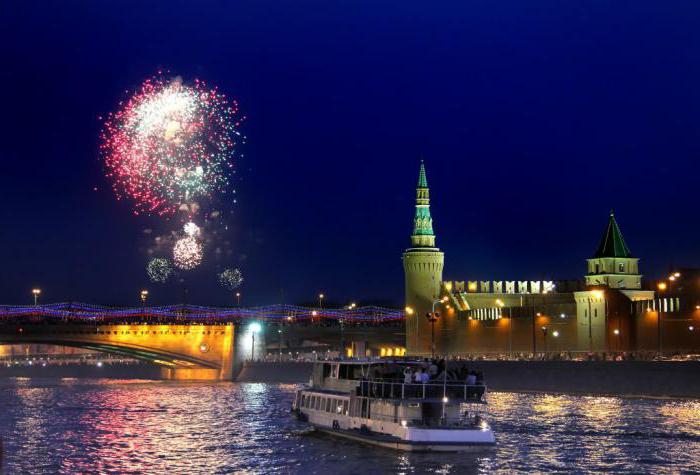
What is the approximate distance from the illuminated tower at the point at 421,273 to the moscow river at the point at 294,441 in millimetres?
58571

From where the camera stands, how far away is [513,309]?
13175cm

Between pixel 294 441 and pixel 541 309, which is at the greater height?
pixel 541 309

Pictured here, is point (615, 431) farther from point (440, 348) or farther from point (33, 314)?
point (33, 314)

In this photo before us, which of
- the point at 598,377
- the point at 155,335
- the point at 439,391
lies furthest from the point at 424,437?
the point at 155,335

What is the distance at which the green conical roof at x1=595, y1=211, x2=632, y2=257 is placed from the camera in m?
127

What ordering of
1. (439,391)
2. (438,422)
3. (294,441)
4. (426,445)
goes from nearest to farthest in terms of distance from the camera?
(426,445) < (439,391) < (438,422) < (294,441)

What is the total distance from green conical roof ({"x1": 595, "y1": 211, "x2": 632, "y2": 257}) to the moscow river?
42518mm

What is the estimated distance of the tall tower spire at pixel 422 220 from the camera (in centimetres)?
14962

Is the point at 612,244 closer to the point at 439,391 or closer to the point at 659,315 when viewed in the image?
the point at 659,315

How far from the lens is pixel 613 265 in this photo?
12688 cm

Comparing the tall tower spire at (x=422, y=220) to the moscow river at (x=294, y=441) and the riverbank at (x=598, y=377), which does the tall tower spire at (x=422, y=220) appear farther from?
the moscow river at (x=294, y=441)

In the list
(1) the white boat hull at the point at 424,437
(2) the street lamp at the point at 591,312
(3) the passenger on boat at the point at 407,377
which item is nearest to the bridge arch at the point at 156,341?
(2) the street lamp at the point at 591,312

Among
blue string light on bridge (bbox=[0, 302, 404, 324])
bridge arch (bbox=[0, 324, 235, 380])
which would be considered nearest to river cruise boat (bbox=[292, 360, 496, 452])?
bridge arch (bbox=[0, 324, 235, 380])

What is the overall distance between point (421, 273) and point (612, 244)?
28845 mm
